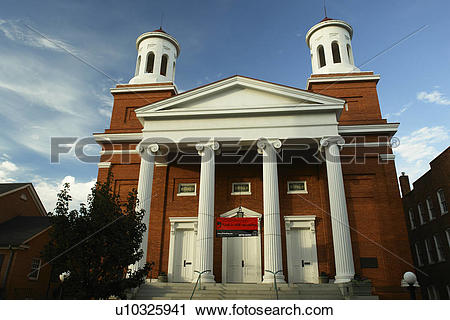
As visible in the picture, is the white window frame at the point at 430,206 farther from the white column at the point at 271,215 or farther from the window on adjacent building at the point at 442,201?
the white column at the point at 271,215

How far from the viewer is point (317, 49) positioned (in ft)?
89.3

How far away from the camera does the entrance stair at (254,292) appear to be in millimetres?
14719

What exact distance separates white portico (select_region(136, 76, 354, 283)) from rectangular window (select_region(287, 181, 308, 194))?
391 centimetres

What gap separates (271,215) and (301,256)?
4828 mm

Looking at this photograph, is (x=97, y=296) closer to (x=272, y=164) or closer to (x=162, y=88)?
(x=272, y=164)

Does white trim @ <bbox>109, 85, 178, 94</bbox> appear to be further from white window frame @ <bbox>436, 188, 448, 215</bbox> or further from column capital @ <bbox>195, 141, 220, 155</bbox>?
white window frame @ <bbox>436, 188, 448, 215</bbox>

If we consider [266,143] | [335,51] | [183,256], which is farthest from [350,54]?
[183,256]

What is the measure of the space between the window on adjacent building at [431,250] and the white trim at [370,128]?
495 inches

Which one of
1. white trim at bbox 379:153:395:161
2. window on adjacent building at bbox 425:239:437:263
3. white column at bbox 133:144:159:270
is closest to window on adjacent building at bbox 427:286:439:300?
window on adjacent building at bbox 425:239:437:263

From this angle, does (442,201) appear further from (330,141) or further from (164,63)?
(164,63)

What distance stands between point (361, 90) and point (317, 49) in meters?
5.33

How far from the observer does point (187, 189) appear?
22656 millimetres

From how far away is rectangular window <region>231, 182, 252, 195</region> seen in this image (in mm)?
22453

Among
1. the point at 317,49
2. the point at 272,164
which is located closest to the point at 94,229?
the point at 272,164
